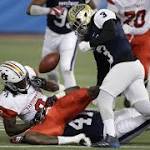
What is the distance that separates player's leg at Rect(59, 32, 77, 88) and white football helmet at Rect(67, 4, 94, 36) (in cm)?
230

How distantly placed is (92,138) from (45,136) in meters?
0.41

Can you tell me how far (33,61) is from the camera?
43.8 ft

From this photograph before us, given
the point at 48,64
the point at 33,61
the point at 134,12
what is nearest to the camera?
the point at 48,64

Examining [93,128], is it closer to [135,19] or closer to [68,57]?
[135,19]

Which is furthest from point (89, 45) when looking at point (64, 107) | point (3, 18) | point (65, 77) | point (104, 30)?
point (3, 18)

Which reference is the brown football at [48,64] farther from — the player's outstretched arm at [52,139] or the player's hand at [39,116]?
the player's outstretched arm at [52,139]

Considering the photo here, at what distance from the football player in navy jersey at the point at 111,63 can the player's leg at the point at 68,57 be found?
90.5 inches

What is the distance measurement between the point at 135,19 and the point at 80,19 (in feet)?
5.75

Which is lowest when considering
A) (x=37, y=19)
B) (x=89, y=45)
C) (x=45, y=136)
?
(x=37, y=19)

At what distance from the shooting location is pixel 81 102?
22.4 ft

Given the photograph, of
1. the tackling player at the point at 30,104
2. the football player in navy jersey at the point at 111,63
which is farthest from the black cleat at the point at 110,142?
the tackling player at the point at 30,104

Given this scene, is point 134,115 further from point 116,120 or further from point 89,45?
point 89,45

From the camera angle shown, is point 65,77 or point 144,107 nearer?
point 144,107

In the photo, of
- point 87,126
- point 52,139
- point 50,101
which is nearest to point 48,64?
point 50,101
